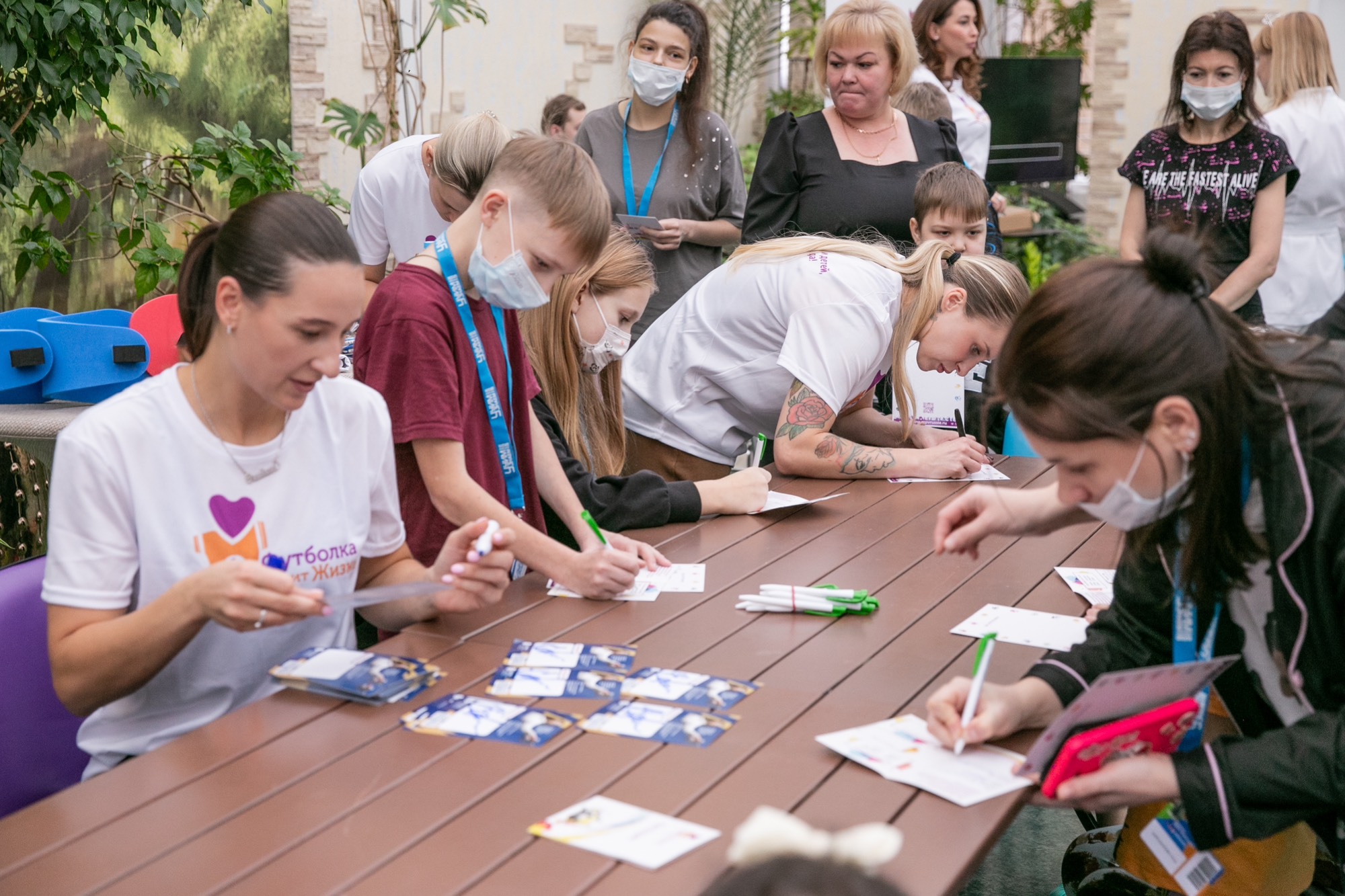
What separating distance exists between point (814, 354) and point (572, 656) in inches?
49.9

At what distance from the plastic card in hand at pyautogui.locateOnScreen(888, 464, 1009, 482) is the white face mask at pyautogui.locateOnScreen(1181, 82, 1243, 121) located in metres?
1.94

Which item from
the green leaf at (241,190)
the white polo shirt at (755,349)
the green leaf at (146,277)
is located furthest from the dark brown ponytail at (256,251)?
the green leaf at (241,190)

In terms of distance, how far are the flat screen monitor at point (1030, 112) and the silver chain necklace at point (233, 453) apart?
276 inches

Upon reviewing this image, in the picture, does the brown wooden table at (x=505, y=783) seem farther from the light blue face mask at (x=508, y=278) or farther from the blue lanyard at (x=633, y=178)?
the blue lanyard at (x=633, y=178)

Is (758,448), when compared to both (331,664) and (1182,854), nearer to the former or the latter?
(331,664)

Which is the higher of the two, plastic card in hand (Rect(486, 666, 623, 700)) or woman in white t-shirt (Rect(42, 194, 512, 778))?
woman in white t-shirt (Rect(42, 194, 512, 778))

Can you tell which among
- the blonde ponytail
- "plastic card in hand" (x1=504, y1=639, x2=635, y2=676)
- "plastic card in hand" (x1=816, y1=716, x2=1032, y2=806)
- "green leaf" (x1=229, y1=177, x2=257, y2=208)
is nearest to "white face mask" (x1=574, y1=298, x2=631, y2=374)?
the blonde ponytail

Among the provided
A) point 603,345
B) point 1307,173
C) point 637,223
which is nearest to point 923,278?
point 603,345

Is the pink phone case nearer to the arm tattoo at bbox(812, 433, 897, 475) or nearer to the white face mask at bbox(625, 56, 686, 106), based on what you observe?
the arm tattoo at bbox(812, 433, 897, 475)

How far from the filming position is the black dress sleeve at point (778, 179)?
4137 mm

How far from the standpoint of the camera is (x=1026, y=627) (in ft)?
6.84

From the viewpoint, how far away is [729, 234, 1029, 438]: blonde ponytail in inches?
→ 114

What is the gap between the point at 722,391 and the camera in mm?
3320

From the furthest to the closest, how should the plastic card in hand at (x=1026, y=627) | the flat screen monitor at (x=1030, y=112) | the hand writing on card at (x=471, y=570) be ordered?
the flat screen monitor at (x=1030, y=112) → the plastic card in hand at (x=1026, y=627) → the hand writing on card at (x=471, y=570)
